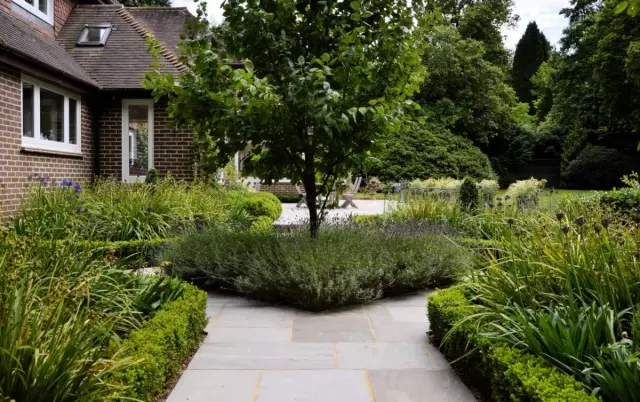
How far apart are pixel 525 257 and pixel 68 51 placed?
42.7 feet

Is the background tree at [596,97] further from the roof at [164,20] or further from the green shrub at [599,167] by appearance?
the roof at [164,20]

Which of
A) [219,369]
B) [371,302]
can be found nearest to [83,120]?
[371,302]

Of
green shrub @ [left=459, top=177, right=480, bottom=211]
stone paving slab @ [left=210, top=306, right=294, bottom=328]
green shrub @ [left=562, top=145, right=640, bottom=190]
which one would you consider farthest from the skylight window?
green shrub @ [left=562, top=145, right=640, bottom=190]

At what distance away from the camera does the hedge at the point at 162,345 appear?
2621mm

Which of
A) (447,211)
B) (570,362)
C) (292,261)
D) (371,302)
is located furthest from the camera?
(447,211)

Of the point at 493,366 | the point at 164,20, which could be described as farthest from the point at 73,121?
the point at 493,366

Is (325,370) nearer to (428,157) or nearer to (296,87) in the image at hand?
(296,87)

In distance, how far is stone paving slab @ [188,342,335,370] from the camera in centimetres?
368

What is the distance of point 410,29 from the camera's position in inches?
245

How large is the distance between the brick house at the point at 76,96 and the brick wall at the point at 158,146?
0.08ft

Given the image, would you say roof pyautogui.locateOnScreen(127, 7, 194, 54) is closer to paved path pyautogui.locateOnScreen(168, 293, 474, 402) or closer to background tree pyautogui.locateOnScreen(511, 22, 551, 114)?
paved path pyautogui.locateOnScreen(168, 293, 474, 402)

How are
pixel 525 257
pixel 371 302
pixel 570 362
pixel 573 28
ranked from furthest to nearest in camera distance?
pixel 573 28 → pixel 371 302 → pixel 525 257 → pixel 570 362

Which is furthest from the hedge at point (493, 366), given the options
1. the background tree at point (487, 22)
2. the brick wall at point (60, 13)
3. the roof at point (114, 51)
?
the background tree at point (487, 22)

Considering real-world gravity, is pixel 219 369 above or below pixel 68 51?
below
